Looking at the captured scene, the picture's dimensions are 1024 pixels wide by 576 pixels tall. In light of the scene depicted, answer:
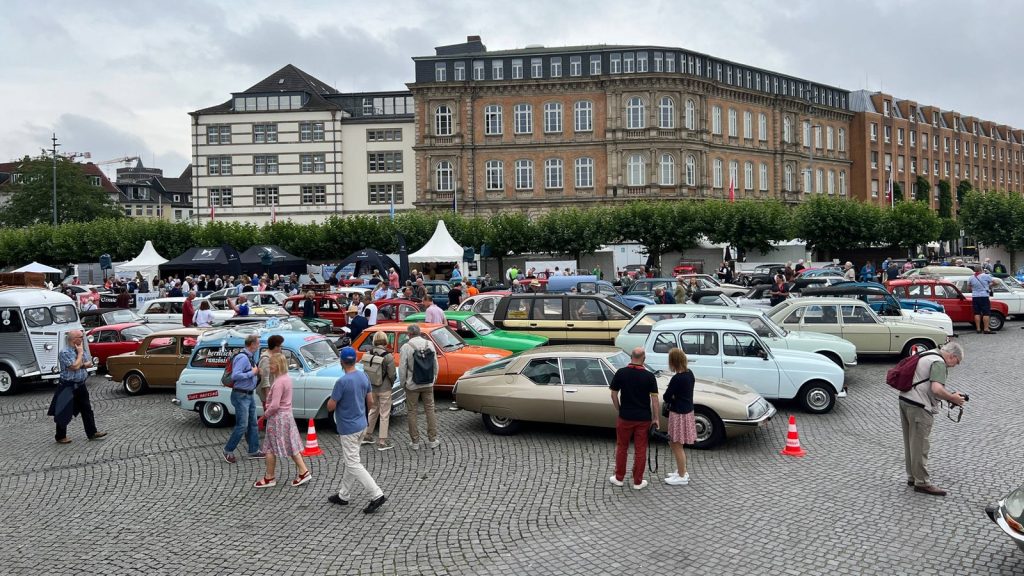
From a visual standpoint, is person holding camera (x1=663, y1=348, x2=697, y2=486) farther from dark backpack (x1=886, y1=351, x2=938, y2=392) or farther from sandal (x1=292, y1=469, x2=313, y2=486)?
sandal (x1=292, y1=469, x2=313, y2=486)

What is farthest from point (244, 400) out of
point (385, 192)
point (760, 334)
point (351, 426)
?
point (385, 192)

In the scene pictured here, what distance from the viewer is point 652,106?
59.6 metres

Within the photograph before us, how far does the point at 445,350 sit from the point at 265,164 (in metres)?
54.8

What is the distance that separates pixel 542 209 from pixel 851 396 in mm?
47628

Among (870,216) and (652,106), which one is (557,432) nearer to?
(870,216)

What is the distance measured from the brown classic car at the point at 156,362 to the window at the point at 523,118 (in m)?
47.5

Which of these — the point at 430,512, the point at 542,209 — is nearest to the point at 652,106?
the point at 542,209

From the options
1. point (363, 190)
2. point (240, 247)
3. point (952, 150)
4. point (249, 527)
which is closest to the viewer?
point (249, 527)

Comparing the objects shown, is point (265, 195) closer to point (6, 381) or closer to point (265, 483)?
point (6, 381)

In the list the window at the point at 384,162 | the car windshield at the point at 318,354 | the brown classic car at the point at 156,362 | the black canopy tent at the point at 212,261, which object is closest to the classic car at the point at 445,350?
the car windshield at the point at 318,354

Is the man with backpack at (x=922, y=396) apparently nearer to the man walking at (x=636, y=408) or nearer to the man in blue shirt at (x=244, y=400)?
the man walking at (x=636, y=408)

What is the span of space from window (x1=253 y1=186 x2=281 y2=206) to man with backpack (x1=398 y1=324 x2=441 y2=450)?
187 feet

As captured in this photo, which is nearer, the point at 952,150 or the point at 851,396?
the point at 851,396

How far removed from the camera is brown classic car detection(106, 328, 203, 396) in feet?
54.2
